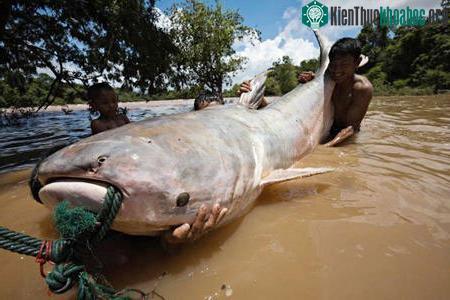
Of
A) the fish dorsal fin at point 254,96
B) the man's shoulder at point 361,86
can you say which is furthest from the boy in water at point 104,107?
the man's shoulder at point 361,86

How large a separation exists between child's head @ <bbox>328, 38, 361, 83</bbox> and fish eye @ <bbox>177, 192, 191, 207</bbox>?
3315mm

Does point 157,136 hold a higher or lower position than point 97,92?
lower

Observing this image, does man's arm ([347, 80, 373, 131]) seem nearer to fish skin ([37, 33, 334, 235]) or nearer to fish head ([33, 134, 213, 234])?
fish skin ([37, 33, 334, 235])

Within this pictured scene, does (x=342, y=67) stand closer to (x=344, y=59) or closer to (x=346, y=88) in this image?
(x=344, y=59)

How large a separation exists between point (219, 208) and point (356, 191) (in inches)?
56.0

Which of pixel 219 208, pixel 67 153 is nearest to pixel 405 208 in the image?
pixel 219 208

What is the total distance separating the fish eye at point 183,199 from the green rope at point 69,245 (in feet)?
0.91

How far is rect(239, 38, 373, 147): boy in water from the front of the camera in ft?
13.1

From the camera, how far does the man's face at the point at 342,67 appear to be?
3.98 m

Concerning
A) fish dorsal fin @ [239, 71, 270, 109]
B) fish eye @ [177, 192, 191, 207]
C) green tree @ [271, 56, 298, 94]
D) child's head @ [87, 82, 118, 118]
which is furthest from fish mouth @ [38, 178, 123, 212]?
green tree @ [271, 56, 298, 94]

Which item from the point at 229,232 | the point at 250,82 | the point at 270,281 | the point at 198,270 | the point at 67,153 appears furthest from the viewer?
the point at 250,82

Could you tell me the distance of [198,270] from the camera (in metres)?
1.59

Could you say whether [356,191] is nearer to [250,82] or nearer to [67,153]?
[250,82]

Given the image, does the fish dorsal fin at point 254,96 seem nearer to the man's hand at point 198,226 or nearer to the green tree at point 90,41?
the man's hand at point 198,226
